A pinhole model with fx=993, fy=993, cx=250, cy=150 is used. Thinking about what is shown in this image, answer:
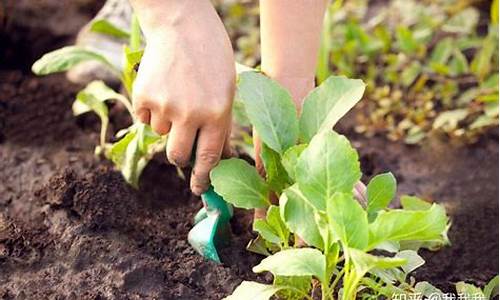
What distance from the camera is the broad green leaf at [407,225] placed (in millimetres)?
1320

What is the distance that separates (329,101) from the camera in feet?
5.00

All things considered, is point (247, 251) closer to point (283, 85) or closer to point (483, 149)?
point (283, 85)

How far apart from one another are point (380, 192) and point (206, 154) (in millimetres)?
272

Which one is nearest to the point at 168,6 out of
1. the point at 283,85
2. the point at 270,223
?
the point at 283,85

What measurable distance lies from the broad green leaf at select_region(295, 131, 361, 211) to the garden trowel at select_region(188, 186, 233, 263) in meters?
0.29

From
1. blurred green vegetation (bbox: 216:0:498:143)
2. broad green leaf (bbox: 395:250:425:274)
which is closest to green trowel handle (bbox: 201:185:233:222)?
broad green leaf (bbox: 395:250:425:274)

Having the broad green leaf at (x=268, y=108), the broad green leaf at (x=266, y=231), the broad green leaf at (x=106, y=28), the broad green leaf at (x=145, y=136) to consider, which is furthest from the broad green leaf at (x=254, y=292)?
the broad green leaf at (x=106, y=28)

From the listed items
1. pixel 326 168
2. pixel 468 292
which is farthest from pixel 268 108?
pixel 468 292

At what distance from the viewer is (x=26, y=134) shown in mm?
2111

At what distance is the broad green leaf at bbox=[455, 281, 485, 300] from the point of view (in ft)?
5.03

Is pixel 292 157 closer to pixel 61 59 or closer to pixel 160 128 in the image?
pixel 160 128

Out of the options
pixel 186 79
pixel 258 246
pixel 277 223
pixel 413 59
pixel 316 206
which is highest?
pixel 186 79

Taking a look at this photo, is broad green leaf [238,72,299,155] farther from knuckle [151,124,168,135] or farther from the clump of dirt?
the clump of dirt

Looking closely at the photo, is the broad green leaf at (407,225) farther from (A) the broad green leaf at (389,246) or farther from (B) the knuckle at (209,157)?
(B) the knuckle at (209,157)
